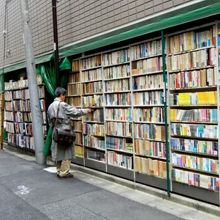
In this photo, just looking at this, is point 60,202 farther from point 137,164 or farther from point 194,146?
point 194,146

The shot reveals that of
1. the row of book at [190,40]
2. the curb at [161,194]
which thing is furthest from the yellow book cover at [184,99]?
the curb at [161,194]

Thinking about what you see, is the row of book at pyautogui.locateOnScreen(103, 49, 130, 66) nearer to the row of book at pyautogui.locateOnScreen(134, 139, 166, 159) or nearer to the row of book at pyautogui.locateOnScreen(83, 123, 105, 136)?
the row of book at pyautogui.locateOnScreen(83, 123, 105, 136)

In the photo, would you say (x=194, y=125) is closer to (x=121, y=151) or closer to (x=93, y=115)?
(x=121, y=151)

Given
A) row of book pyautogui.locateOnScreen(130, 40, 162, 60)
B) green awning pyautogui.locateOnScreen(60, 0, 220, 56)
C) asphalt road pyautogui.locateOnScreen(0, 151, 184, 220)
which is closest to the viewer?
green awning pyautogui.locateOnScreen(60, 0, 220, 56)

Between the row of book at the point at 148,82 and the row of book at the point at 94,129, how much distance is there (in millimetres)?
1538

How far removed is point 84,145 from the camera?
8969mm

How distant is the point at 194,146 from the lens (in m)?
5.94

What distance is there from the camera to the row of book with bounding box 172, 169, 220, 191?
5570 mm

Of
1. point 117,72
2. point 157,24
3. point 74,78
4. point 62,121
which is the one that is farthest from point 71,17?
point 157,24

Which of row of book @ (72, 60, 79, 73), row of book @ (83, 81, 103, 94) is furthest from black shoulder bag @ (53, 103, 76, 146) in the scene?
row of book @ (72, 60, 79, 73)

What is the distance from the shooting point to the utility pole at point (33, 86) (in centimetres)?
969

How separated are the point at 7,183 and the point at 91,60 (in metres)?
3.27

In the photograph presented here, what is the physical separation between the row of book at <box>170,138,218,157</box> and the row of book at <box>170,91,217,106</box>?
1.98 feet

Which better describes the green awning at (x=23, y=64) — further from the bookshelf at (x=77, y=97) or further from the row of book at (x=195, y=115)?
the row of book at (x=195, y=115)
